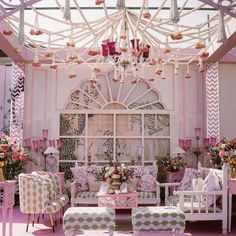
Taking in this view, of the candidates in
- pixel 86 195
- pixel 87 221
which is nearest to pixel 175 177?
pixel 86 195

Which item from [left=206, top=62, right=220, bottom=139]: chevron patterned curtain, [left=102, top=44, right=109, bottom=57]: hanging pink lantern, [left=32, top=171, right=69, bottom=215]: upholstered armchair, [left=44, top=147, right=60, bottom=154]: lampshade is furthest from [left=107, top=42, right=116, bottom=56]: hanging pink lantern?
[left=206, top=62, right=220, bottom=139]: chevron patterned curtain

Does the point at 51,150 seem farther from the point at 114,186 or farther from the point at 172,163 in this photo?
the point at 114,186

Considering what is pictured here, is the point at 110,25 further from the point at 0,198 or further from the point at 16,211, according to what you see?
the point at 16,211

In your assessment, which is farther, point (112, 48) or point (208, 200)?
point (208, 200)

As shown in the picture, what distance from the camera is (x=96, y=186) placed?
385 inches

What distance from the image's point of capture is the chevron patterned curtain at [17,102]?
37.0ft

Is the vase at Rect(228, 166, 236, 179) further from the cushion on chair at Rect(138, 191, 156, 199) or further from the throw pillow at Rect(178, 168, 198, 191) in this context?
the cushion on chair at Rect(138, 191, 156, 199)

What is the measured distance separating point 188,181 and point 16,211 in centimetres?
409

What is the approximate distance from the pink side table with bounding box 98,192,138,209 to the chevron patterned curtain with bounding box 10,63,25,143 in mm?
4550

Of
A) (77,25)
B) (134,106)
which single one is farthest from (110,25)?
(134,106)

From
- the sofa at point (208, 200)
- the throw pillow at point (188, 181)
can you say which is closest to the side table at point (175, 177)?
the throw pillow at point (188, 181)

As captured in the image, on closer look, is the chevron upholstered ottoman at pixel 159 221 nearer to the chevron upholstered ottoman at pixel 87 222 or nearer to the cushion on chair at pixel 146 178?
the chevron upholstered ottoman at pixel 87 222

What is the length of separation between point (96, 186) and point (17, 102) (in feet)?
11.2

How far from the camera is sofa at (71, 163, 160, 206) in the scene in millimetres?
9305
